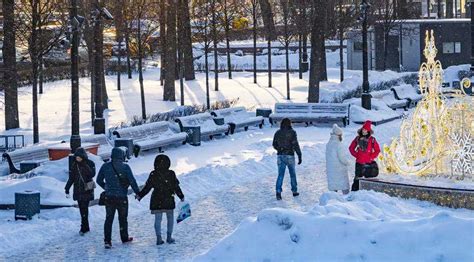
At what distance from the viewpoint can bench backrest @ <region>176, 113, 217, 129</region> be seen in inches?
1047

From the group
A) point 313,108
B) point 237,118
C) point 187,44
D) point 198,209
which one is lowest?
point 198,209

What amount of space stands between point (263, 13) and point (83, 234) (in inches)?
1629

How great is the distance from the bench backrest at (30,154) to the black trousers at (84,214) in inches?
244

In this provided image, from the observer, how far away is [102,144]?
74.9 ft

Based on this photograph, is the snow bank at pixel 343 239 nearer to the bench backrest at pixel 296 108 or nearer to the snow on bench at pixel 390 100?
the bench backrest at pixel 296 108

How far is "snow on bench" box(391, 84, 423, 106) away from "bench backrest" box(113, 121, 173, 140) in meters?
12.9

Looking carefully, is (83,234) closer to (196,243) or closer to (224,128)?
(196,243)

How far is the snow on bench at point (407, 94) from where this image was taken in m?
36.2

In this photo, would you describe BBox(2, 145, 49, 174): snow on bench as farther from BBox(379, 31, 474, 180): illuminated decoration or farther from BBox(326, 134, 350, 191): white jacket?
BBox(379, 31, 474, 180): illuminated decoration

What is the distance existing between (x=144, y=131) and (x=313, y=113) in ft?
24.2

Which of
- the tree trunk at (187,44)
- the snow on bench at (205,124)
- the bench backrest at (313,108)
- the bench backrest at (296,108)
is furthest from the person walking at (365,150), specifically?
the tree trunk at (187,44)

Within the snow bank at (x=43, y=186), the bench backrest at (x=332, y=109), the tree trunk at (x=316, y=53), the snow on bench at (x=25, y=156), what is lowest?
the snow bank at (x=43, y=186)

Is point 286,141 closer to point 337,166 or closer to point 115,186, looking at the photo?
point 337,166

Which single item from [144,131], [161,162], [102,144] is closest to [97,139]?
[102,144]
